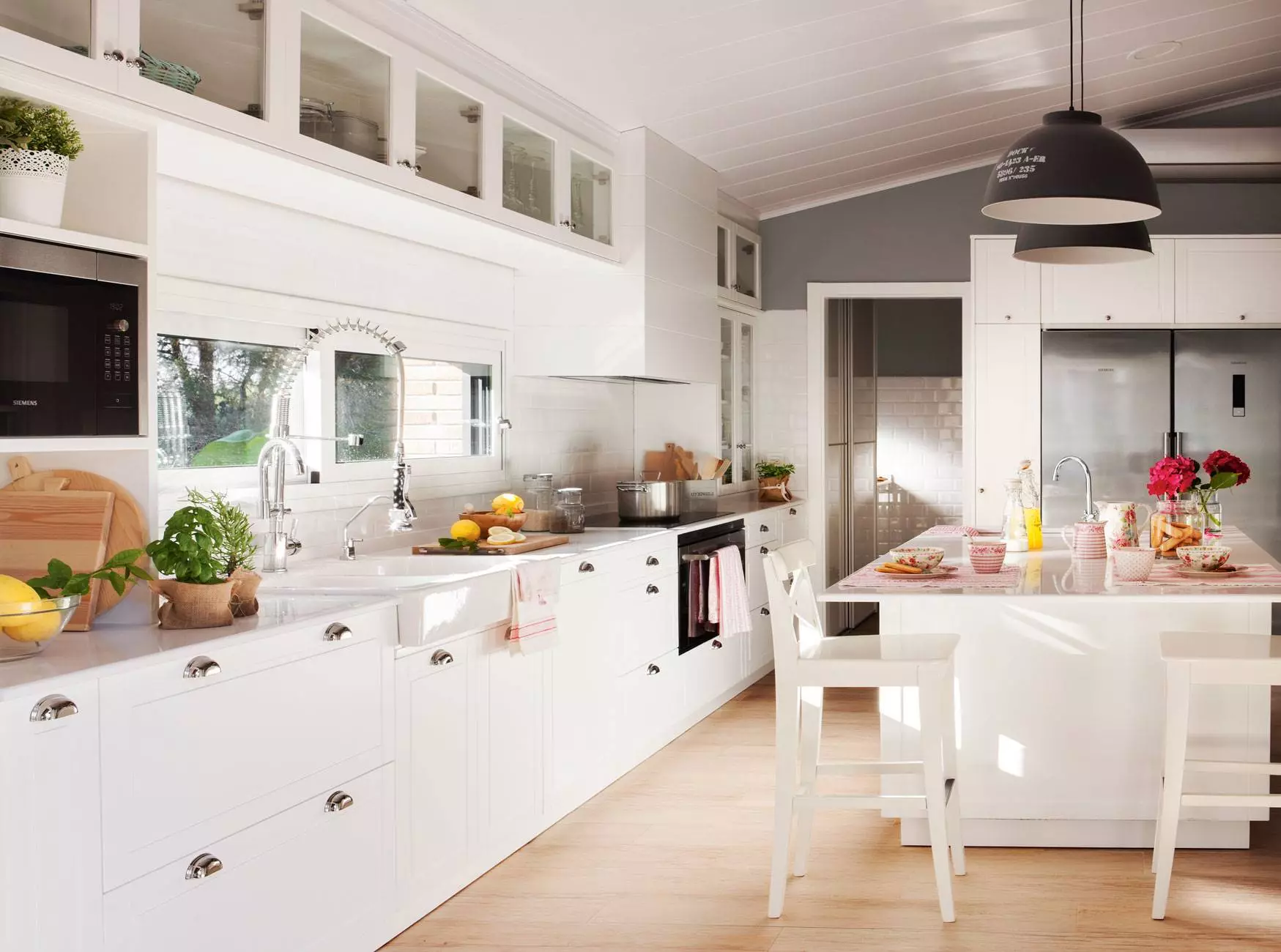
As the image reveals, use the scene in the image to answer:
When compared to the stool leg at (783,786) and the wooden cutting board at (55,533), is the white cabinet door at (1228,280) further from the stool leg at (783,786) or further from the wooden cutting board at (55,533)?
the wooden cutting board at (55,533)

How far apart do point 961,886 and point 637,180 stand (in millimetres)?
2965

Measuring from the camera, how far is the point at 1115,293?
6.36m

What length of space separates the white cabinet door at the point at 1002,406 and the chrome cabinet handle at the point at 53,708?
17.2 feet

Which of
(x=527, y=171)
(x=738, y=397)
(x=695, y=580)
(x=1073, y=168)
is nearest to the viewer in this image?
(x=1073, y=168)

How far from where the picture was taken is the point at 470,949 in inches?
116

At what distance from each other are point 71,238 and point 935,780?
228cm

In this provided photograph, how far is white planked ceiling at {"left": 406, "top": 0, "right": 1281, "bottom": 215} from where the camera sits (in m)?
3.93

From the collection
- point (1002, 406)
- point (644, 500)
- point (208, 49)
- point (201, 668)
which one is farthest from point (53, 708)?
point (1002, 406)

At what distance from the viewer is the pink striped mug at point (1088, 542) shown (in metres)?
3.89

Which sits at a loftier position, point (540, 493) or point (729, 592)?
point (540, 493)

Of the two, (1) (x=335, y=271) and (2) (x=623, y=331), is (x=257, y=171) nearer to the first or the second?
(1) (x=335, y=271)

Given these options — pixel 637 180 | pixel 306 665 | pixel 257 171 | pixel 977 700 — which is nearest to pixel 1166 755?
pixel 977 700

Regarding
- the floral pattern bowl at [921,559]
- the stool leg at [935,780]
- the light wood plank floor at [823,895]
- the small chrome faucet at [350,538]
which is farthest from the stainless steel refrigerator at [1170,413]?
the small chrome faucet at [350,538]

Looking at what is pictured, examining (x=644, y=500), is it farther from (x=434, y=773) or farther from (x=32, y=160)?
(x=32, y=160)
